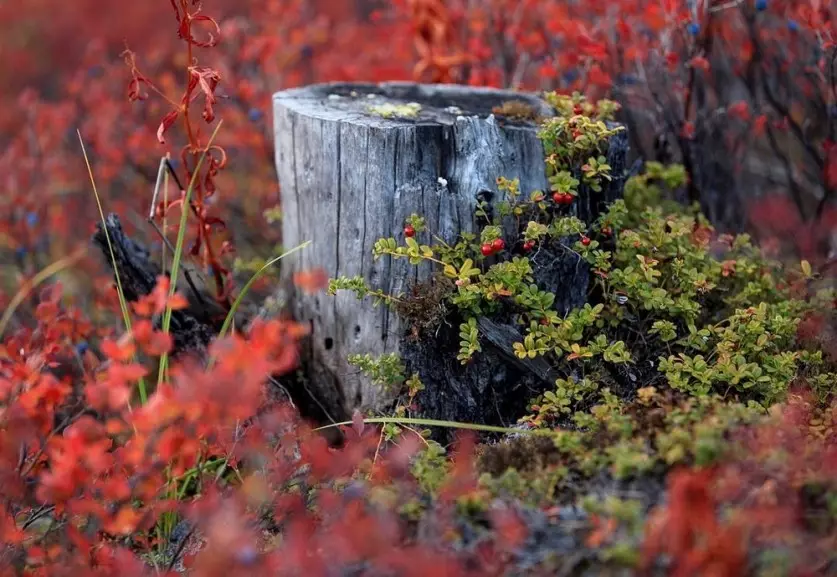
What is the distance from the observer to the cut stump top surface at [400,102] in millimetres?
2836

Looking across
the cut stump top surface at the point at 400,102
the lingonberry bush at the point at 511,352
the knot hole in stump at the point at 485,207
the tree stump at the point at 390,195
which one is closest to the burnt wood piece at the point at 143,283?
the lingonberry bush at the point at 511,352

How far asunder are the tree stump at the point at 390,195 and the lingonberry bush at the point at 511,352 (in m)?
0.09

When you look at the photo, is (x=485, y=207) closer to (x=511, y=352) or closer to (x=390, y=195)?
(x=390, y=195)

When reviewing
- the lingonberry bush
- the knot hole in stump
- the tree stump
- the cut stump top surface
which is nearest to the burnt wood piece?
the lingonberry bush

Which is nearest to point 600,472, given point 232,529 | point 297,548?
point 297,548

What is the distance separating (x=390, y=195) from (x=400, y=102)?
2.23 feet

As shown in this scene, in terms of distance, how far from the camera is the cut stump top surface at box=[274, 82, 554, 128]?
284cm

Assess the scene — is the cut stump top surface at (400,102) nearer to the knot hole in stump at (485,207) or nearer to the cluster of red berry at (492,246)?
the knot hole in stump at (485,207)

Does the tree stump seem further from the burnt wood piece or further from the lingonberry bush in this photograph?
the burnt wood piece

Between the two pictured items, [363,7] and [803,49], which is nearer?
[803,49]

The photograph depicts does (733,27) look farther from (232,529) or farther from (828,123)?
(232,529)

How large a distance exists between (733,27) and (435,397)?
9.93 feet

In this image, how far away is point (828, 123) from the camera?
3.74 m

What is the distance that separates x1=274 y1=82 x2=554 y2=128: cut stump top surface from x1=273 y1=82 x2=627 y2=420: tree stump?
1 cm
